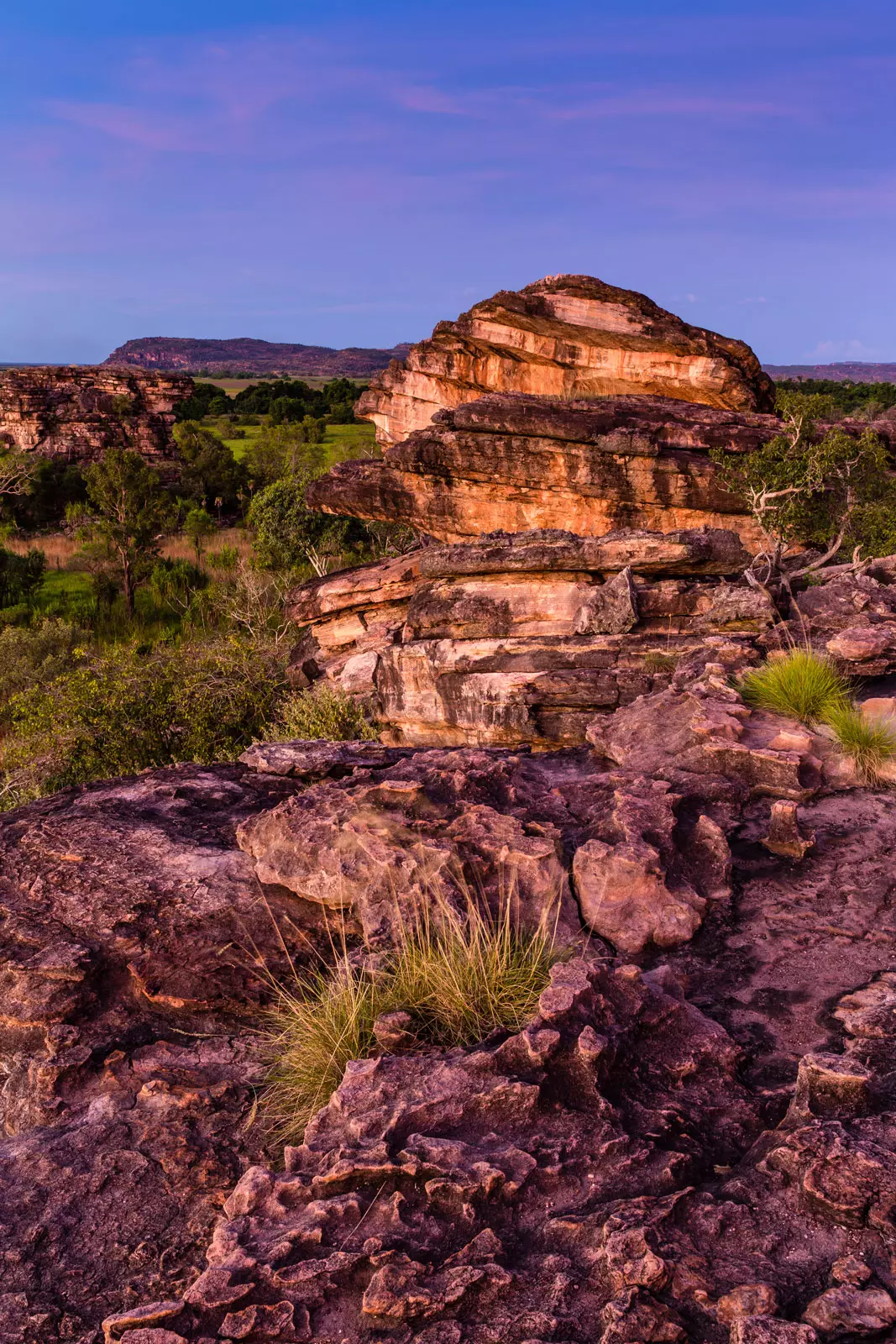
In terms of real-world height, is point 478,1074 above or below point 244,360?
below

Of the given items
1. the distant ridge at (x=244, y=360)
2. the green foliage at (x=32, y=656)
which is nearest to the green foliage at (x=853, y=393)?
the green foliage at (x=32, y=656)

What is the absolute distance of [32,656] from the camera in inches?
876

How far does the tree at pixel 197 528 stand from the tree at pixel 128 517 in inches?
190

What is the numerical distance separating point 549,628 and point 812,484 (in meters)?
9.06

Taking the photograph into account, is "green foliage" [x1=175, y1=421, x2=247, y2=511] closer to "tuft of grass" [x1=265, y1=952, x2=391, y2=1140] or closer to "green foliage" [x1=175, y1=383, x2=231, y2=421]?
"green foliage" [x1=175, y1=383, x2=231, y2=421]

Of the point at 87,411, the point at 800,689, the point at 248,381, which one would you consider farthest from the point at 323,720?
the point at 248,381

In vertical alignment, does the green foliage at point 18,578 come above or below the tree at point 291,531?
below

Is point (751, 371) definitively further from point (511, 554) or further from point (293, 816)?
point (293, 816)

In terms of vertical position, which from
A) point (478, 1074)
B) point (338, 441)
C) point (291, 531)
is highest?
point (338, 441)

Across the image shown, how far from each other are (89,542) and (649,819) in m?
32.9

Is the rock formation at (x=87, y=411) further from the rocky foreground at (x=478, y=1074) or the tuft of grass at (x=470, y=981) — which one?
the tuft of grass at (x=470, y=981)

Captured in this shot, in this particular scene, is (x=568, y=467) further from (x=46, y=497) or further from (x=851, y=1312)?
(x=46, y=497)

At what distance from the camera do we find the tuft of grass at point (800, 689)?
6688 millimetres

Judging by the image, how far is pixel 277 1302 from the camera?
254 cm
